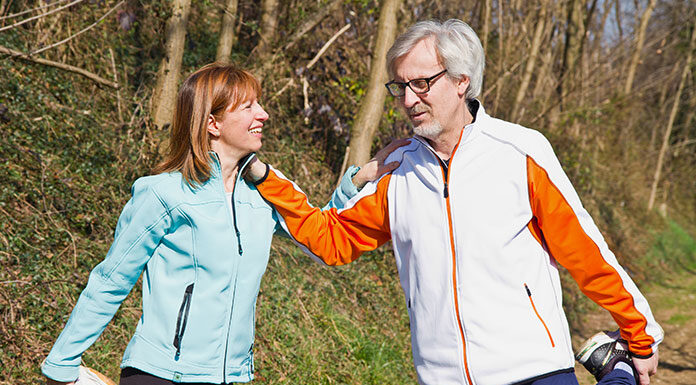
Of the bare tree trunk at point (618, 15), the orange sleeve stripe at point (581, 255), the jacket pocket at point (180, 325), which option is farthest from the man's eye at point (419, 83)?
the bare tree trunk at point (618, 15)

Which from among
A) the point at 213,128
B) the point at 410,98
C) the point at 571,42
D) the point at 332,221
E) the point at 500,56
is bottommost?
the point at 332,221

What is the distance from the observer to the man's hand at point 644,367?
7.81 feet

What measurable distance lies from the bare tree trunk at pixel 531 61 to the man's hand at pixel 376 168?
7.24 m

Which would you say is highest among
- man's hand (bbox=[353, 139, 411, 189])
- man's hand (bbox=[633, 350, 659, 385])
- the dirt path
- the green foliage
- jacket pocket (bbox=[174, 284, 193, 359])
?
man's hand (bbox=[353, 139, 411, 189])

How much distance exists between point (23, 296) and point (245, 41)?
4.56 m

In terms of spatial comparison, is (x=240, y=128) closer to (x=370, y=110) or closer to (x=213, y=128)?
(x=213, y=128)

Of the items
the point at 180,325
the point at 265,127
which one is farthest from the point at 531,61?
the point at 180,325

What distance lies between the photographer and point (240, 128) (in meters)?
2.48

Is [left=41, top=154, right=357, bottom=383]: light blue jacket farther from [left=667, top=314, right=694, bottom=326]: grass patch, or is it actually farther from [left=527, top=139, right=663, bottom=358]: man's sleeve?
[left=667, top=314, right=694, bottom=326]: grass patch

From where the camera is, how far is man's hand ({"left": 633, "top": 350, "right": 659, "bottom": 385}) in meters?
2.38

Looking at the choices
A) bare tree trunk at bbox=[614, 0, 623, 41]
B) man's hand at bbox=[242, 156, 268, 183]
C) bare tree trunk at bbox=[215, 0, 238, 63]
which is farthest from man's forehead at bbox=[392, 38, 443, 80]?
bare tree trunk at bbox=[614, 0, 623, 41]

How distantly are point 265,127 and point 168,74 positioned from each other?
153 cm

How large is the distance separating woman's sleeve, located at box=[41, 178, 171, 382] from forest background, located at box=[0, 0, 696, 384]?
6.32 ft

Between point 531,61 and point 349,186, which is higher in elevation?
point 531,61
